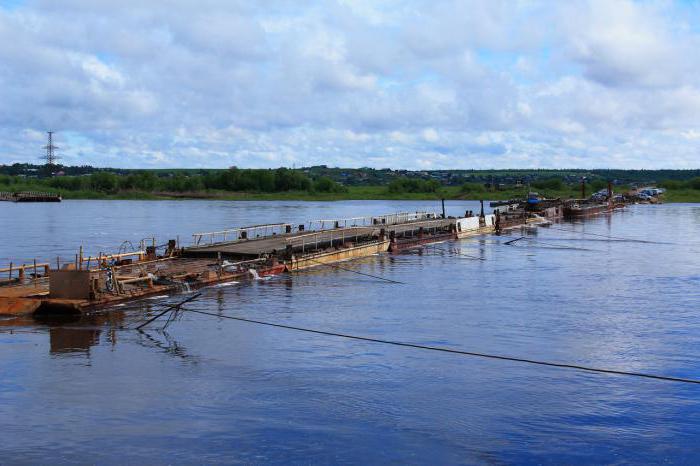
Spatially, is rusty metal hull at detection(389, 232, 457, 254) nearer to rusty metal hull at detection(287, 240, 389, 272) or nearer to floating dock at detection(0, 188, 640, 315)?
floating dock at detection(0, 188, 640, 315)

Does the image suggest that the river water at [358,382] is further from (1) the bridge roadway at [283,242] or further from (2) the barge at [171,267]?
(1) the bridge roadway at [283,242]

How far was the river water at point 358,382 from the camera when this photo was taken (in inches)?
704

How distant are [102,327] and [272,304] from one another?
944 cm

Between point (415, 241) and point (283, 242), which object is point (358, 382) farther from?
point (415, 241)

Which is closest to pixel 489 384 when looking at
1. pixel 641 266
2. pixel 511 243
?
pixel 641 266

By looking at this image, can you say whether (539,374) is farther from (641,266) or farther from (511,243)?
(511,243)

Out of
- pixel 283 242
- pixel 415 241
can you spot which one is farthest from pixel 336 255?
pixel 415 241

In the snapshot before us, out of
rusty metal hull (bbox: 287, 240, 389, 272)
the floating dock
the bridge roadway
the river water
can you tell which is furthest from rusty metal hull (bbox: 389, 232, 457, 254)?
the river water

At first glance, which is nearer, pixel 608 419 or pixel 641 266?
pixel 608 419

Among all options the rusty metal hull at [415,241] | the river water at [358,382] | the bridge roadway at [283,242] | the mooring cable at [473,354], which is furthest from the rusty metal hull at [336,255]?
the mooring cable at [473,354]

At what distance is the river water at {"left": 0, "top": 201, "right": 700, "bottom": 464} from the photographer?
704 inches

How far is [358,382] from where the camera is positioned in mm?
22984

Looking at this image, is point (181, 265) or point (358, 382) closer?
point (358, 382)

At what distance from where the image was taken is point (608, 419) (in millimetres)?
20125
